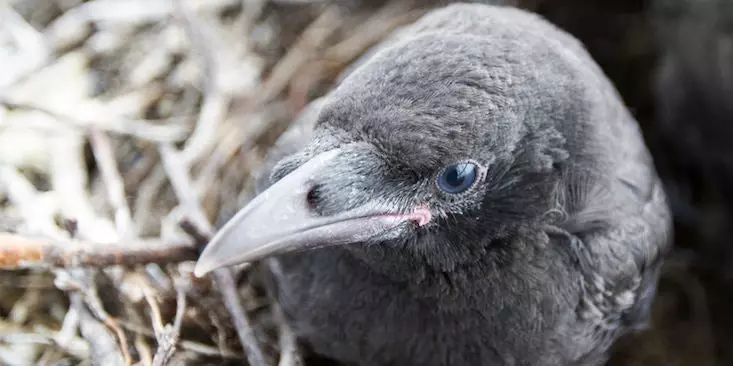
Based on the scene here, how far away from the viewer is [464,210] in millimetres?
1241

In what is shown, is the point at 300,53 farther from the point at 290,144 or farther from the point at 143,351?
the point at 143,351

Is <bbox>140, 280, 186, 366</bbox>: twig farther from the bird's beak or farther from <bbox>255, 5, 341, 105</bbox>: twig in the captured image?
<bbox>255, 5, 341, 105</bbox>: twig

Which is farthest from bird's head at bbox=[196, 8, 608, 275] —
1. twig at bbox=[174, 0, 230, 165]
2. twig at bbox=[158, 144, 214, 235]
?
twig at bbox=[174, 0, 230, 165]

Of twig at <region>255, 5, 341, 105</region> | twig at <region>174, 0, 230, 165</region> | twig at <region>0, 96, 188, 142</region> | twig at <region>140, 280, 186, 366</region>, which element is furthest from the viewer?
twig at <region>255, 5, 341, 105</region>

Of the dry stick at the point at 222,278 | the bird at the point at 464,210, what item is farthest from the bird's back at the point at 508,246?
the dry stick at the point at 222,278

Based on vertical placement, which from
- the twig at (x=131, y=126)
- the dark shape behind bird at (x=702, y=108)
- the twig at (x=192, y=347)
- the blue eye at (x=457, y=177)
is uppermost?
the blue eye at (x=457, y=177)

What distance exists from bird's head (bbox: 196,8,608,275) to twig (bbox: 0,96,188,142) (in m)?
0.73

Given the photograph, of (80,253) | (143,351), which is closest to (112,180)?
(80,253)

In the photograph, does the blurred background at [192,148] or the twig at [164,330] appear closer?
the twig at [164,330]

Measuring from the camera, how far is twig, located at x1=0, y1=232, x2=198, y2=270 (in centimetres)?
143

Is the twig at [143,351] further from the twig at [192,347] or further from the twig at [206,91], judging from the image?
the twig at [206,91]

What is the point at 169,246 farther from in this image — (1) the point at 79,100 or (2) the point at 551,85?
(2) the point at 551,85

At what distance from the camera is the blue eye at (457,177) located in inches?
46.9

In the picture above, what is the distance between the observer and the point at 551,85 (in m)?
1.30
